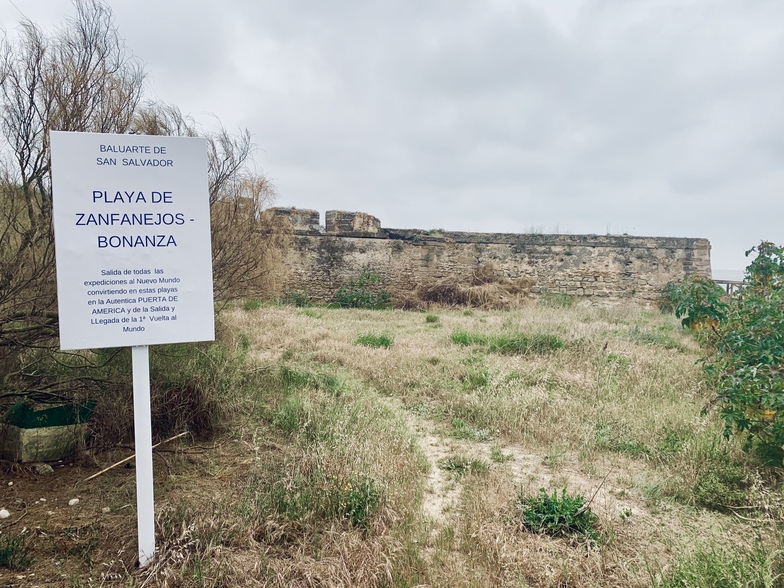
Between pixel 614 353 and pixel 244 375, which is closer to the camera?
pixel 244 375

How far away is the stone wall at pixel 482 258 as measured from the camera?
50.0ft

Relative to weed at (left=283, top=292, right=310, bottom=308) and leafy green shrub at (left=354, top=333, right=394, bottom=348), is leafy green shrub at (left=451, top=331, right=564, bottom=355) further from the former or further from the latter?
weed at (left=283, top=292, right=310, bottom=308)

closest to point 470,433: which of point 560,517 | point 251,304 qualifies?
point 560,517

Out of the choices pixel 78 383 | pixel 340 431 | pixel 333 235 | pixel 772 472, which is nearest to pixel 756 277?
pixel 772 472

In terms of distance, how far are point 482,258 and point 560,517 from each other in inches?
515

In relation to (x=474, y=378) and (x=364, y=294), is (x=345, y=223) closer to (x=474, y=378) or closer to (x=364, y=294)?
(x=364, y=294)

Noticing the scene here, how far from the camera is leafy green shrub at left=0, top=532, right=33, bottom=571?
254 centimetres

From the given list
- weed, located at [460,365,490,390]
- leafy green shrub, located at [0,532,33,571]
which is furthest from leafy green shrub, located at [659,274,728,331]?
leafy green shrub, located at [0,532,33,571]

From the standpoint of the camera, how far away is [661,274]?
15242mm

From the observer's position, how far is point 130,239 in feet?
8.50

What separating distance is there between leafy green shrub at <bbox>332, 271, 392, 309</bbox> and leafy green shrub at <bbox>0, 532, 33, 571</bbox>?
1241cm

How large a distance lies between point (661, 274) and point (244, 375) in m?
13.9

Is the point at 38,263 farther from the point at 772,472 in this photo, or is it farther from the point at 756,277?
the point at 756,277

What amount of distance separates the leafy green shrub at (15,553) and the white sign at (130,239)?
1.16 meters
